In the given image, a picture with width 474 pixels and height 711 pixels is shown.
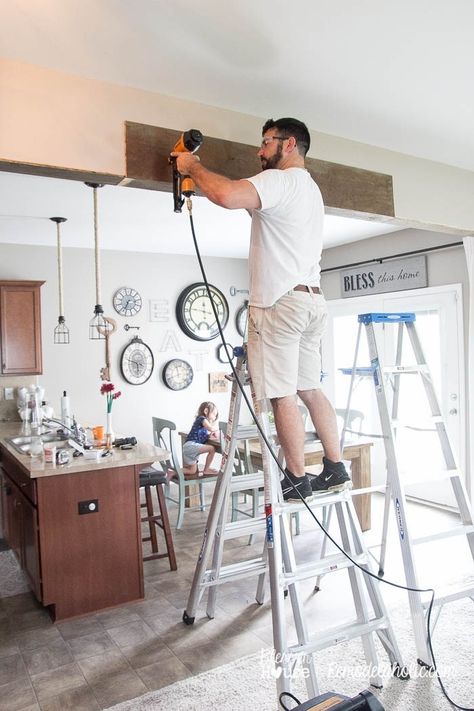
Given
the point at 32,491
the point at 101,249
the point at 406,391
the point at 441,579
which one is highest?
the point at 101,249

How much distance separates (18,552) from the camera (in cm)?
371

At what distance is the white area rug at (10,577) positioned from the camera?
11.7ft

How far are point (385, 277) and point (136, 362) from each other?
2857 mm

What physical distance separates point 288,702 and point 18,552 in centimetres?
232

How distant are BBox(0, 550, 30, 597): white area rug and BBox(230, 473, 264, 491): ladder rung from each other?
167 cm

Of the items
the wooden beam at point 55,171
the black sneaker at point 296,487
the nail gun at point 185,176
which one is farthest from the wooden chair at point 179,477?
the nail gun at point 185,176

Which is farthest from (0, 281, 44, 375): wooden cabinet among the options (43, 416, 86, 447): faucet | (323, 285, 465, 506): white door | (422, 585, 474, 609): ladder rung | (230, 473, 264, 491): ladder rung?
(422, 585, 474, 609): ladder rung

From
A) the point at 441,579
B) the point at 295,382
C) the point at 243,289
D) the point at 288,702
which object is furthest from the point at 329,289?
the point at 288,702

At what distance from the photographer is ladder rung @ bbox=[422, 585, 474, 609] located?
252 cm

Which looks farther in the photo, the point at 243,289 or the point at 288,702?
the point at 243,289

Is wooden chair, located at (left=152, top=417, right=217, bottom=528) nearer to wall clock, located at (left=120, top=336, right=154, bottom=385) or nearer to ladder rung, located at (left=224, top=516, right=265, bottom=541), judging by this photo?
wall clock, located at (left=120, top=336, right=154, bottom=385)

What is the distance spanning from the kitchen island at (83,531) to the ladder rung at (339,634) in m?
1.45

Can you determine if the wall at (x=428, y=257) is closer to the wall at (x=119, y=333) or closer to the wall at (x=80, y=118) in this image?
the wall at (x=119, y=333)

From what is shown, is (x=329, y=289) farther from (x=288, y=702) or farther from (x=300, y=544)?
(x=288, y=702)
